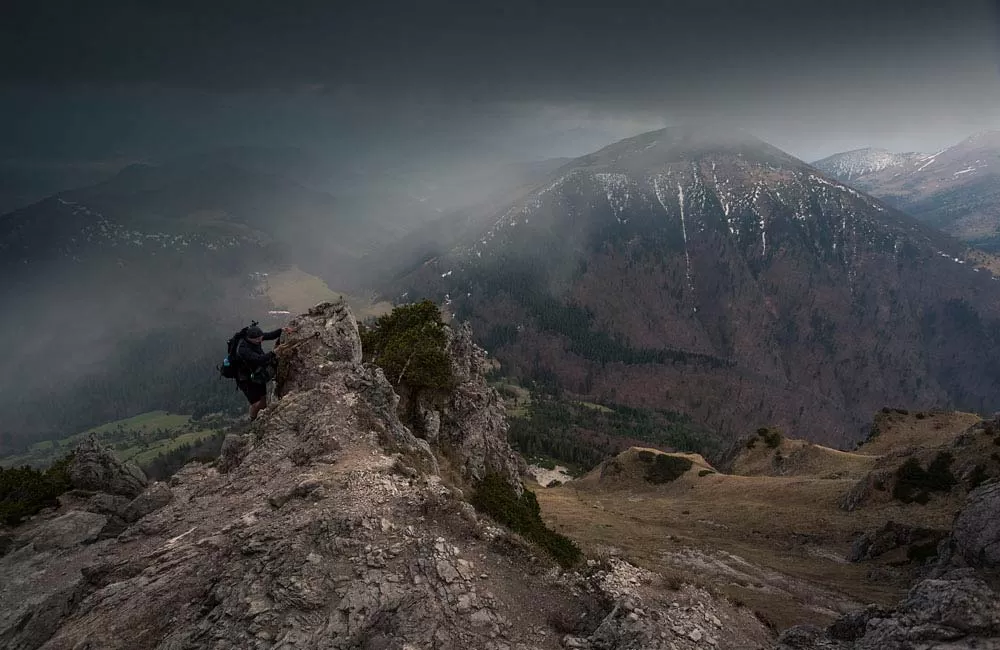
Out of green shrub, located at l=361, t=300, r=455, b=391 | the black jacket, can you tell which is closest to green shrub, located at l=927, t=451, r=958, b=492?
green shrub, located at l=361, t=300, r=455, b=391

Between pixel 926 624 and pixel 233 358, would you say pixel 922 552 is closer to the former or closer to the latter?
pixel 926 624

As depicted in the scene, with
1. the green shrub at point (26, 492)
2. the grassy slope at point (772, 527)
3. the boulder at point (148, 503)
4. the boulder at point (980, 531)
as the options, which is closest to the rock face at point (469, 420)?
the grassy slope at point (772, 527)

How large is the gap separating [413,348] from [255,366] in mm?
15781

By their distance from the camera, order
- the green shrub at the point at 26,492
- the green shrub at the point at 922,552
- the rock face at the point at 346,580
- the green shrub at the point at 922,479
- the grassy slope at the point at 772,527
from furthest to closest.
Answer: the green shrub at the point at 922,479, the green shrub at the point at 922,552, the grassy slope at the point at 772,527, the green shrub at the point at 26,492, the rock face at the point at 346,580

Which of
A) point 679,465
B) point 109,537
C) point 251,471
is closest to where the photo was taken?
point 251,471

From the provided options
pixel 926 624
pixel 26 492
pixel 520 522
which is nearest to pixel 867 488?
pixel 926 624

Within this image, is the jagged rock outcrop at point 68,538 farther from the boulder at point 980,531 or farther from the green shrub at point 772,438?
the green shrub at point 772,438

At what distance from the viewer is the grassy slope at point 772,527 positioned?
34469mm

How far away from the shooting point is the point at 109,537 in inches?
1138

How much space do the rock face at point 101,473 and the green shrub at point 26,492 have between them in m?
1.11

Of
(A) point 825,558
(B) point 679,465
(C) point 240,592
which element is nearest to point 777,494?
(A) point 825,558

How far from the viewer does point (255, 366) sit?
25188 mm

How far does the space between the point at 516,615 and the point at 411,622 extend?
408 cm

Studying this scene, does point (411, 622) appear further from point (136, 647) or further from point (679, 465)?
point (679, 465)
